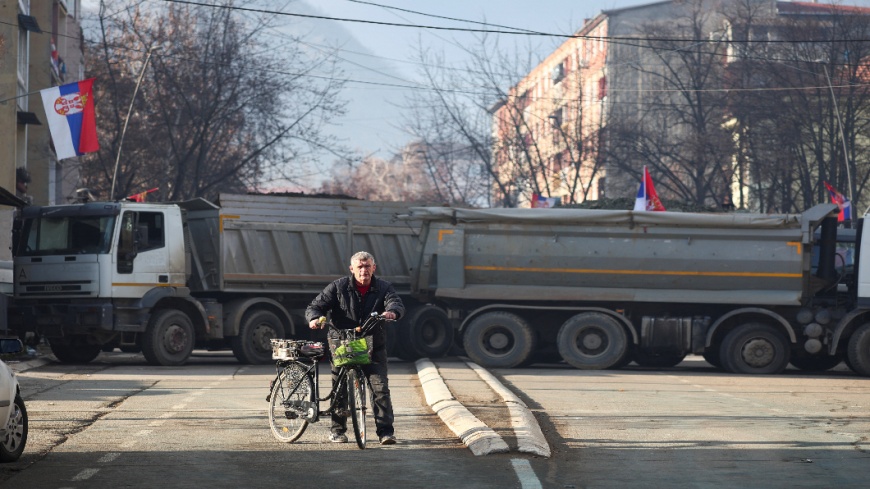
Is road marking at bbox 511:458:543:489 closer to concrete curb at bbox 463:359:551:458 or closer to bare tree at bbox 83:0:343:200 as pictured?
concrete curb at bbox 463:359:551:458

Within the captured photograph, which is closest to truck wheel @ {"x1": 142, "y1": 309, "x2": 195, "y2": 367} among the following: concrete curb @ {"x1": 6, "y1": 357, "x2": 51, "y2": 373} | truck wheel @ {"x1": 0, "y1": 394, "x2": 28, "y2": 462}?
concrete curb @ {"x1": 6, "y1": 357, "x2": 51, "y2": 373}

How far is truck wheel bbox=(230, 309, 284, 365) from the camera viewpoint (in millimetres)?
22438

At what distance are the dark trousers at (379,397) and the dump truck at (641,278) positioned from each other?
1209 centimetres

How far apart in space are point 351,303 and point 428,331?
42.5 feet

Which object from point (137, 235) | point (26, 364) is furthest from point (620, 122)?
point (26, 364)

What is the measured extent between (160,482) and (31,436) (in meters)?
2.99

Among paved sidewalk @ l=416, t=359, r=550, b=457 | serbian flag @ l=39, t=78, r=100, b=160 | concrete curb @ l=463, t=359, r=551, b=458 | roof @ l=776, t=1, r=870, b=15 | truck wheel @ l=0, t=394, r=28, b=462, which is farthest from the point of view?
roof @ l=776, t=1, r=870, b=15

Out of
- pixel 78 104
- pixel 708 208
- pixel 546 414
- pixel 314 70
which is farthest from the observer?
pixel 314 70

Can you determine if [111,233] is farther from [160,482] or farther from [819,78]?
[819,78]

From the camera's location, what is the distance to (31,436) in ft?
36.0

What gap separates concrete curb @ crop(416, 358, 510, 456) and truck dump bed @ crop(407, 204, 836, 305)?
5.85 meters

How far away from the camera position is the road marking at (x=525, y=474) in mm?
8273

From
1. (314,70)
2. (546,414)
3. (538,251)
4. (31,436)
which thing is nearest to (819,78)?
(314,70)

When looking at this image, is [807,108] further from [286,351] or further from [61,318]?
[286,351]
